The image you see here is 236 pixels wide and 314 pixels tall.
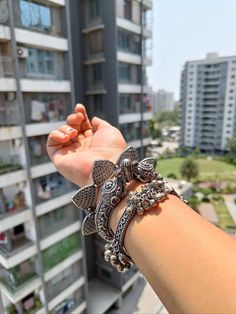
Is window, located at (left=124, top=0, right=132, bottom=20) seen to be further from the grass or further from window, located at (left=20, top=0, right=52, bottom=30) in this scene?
the grass

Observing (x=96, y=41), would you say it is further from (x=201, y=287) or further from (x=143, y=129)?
(x=201, y=287)

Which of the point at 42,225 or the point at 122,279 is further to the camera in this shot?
the point at 122,279

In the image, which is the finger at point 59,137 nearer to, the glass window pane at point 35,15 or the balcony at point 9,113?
the balcony at point 9,113

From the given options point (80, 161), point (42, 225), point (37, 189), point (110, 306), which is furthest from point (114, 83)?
point (110, 306)

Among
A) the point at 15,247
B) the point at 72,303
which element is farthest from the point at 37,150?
the point at 72,303

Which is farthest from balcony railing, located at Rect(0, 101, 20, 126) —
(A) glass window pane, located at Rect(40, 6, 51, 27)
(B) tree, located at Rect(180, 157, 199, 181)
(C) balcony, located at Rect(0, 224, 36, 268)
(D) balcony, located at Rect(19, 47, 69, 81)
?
(B) tree, located at Rect(180, 157, 199, 181)

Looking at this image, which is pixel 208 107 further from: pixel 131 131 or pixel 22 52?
pixel 22 52
